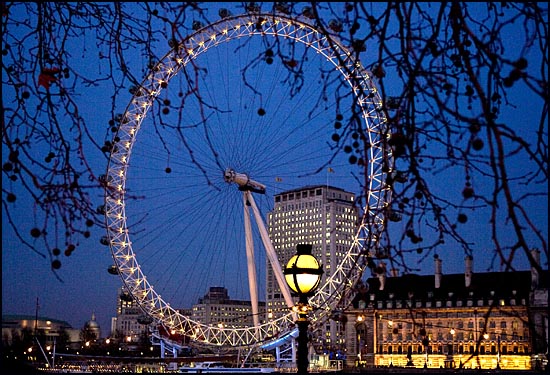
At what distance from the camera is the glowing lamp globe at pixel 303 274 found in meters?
6.85

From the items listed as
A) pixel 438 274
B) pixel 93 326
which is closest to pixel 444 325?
pixel 438 274

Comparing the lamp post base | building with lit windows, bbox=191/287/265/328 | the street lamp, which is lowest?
the lamp post base

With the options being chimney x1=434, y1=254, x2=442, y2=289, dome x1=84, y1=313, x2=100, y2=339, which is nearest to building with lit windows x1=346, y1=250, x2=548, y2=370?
chimney x1=434, y1=254, x2=442, y2=289

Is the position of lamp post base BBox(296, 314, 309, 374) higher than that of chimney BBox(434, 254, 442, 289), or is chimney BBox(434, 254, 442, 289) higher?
chimney BBox(434, 254, 442, 289)

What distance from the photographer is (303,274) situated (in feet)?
22.5

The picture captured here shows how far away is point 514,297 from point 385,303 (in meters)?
12.5

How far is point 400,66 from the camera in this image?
10.5 feet

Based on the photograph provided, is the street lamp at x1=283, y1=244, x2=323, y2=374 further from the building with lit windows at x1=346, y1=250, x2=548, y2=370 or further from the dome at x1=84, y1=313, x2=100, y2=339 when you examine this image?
the dome at x1=84, y1=313, x2=100, y2=339

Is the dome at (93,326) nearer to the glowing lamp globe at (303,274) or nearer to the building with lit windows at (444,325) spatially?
the building with lit windows at (444,325)

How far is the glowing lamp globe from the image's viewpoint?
22.5ft

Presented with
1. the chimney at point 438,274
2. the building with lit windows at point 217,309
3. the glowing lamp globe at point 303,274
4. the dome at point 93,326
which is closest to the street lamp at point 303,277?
the glowing lamp globe at point 303,274

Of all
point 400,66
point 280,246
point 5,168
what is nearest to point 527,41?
point 400,66

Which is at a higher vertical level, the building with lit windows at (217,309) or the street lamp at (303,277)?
the building with lit windows at (217,309)

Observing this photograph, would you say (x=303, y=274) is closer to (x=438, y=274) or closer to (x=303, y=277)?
(x=303, y=277)
